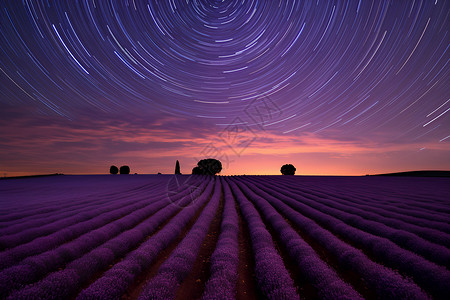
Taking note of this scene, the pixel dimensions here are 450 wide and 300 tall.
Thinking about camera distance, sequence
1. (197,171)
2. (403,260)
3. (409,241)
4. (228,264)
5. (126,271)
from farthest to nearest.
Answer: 1. (197,171)
2. (409,241)
3. (403,260)
4. (228,264)
5. (126,271)

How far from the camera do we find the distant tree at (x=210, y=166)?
6812 centimetres

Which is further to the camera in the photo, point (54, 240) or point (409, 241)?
point (54, 240)

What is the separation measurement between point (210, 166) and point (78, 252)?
6263 cm

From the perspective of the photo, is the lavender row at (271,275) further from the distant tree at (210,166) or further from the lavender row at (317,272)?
the distant tree at (210,166)

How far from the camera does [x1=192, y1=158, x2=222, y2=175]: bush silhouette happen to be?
68.1m

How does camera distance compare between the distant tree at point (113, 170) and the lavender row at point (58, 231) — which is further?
the distant tree at point (113, 170)

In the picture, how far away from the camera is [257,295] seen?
4613mm

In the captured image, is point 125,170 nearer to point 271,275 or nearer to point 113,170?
point 113,170

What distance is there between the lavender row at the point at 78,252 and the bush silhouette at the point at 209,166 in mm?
57923

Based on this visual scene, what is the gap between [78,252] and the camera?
623cm

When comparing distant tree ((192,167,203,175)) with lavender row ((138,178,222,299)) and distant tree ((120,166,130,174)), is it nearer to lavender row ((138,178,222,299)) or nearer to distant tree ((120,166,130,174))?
distant tree ((120,166,130,174))

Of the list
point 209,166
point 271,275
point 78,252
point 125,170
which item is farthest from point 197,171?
point 271,275

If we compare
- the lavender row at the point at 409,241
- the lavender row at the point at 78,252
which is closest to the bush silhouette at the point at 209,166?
the lavender row at the point at 78,252

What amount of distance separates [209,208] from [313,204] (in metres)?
6.39
